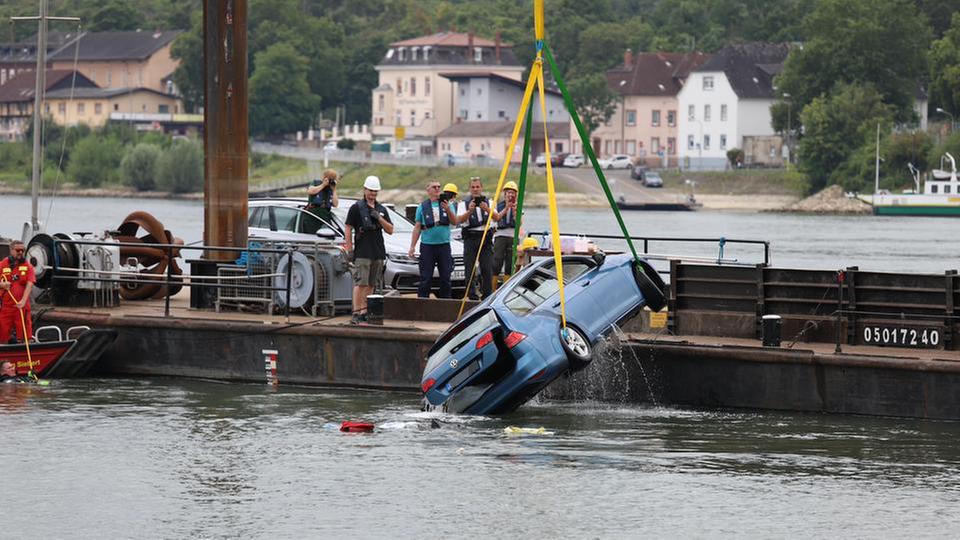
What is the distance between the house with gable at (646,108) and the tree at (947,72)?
3223 cm

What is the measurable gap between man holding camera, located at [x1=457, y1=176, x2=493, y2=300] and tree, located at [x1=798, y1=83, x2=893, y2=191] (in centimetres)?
9833

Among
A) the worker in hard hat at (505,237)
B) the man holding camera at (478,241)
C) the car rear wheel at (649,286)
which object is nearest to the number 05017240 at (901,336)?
the car rear wheel at (649,286)

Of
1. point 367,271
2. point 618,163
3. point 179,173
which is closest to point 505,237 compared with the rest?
point 367,271

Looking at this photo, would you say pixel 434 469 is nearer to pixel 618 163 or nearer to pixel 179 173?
pixel 179 173

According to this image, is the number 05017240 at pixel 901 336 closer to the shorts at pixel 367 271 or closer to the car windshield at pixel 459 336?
the car windshield at pixel 459 336

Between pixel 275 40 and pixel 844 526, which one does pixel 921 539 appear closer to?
A: pixel 844 526

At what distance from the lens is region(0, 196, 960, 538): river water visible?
16797mm

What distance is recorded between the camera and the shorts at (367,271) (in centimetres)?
2325

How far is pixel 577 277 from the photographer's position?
21000 millimetres

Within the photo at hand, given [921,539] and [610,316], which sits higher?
[610,316]

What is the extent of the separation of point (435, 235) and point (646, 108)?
447 ft

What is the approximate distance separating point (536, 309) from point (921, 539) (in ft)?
18.3

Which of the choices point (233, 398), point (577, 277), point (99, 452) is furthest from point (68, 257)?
point (577, 277)

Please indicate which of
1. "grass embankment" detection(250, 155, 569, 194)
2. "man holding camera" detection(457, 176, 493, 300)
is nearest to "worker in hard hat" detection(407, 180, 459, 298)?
"man holding camera" detection(457, 176, 493, 300)
